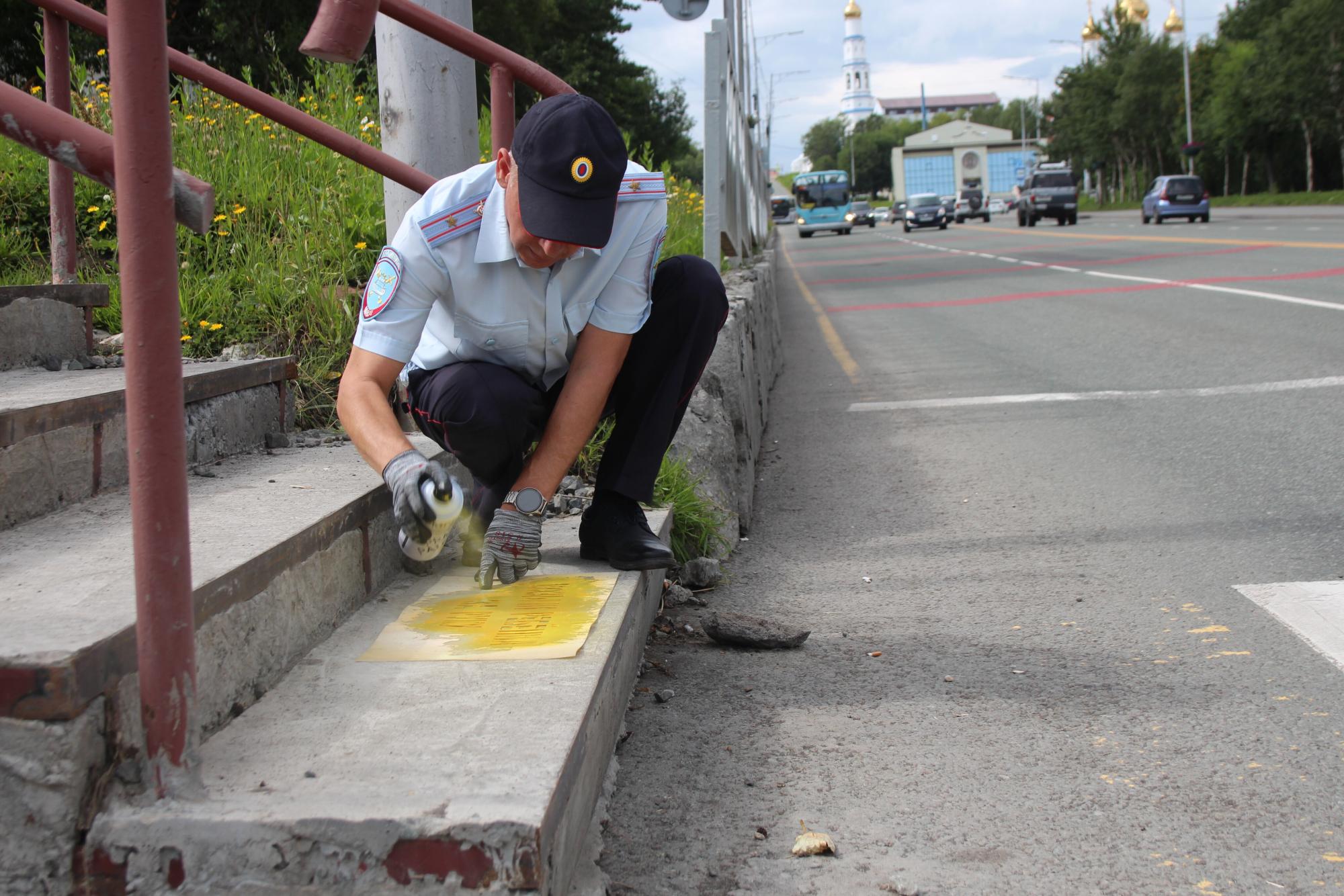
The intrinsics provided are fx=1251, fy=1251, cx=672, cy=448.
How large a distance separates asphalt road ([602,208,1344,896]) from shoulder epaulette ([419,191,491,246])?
1.10 m

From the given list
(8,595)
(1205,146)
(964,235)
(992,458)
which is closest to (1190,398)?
(992,458)

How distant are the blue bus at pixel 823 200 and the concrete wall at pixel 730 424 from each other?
47378mm

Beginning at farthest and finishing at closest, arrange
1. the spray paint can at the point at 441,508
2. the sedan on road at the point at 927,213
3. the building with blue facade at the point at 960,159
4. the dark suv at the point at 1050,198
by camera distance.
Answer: the building with blue facade at the point at 960,159 → the sedan on road at the point at 927,213 → the dark suv at the point at 1050,198 → the spray paint can at the point at 441,508

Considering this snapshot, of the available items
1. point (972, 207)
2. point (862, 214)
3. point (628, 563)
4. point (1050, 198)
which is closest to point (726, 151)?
point (628, 563)

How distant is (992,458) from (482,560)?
336cm

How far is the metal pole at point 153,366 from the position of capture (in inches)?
58.4

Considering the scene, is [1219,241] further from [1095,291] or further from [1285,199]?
[1285,199]

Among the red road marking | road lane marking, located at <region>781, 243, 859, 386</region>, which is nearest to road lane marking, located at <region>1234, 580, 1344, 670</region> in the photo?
road lane marking, located at <region>781, 243, 859, 386</region>

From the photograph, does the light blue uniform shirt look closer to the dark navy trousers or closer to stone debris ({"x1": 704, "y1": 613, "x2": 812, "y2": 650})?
the dark navy trousers

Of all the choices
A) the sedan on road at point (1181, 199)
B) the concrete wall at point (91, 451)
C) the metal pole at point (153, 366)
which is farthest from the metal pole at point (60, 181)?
the sedan on road at point (1181, 199)

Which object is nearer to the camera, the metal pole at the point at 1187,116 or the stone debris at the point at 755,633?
the stone debris at the point at 755,633

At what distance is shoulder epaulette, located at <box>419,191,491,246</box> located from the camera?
262cm

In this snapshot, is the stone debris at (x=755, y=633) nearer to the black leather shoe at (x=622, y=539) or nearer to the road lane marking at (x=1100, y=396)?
the black leather shoe at (x=622, y=539)

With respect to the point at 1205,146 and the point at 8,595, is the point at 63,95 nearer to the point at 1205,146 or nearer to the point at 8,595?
the point at 8,595
